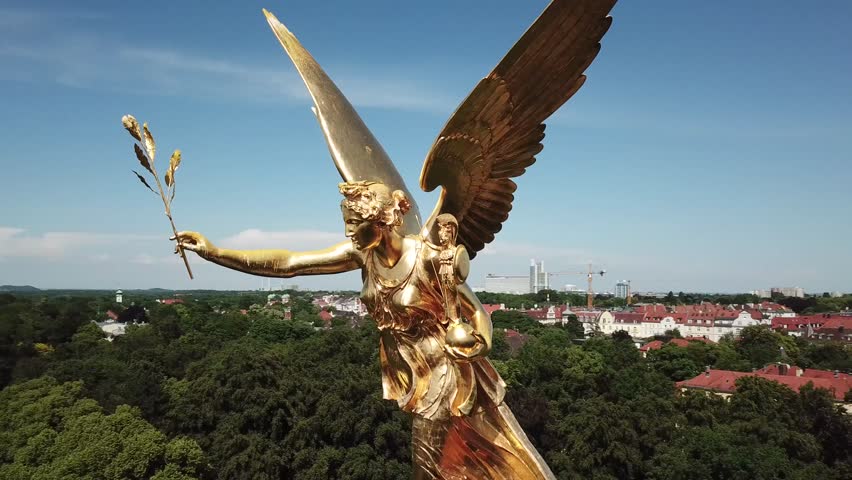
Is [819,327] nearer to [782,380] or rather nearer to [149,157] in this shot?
[782,380]

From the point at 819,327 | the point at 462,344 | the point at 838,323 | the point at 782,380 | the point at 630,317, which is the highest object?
the point at 462,344

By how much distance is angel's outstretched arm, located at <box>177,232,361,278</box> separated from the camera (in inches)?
232

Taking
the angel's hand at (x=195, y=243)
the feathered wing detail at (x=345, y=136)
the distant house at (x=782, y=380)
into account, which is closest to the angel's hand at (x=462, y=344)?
the feathered wing detail at (x=345, y=136)

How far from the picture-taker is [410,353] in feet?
19.6

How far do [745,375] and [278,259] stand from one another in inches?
1519

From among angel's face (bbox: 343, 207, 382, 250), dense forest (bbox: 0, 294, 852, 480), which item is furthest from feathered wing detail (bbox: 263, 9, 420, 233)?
dense forest (bbox: 0, 294, 852, 480)

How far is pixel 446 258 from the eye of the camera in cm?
564

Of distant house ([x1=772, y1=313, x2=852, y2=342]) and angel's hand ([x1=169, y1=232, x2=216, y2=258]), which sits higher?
angel's hand ([x1=169, y1=232, x2=216, y2=258])

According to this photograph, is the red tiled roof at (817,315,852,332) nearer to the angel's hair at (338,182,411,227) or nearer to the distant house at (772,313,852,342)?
the distant house at (772,313,852,342)

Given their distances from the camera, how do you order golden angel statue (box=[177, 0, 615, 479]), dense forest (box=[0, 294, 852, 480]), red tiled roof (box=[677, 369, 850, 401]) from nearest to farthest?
golden angel statue (box=[177, 0, 615, 479]), dense forest (box=[0, 294, 852, 480]), red tiled roof (box=[677, 369, 850, 401])

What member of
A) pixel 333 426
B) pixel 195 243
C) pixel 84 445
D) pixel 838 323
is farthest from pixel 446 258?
pixel 838 323

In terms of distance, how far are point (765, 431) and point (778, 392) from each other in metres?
7.79

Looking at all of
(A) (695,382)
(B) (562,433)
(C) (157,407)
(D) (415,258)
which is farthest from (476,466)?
(A) (695,382)

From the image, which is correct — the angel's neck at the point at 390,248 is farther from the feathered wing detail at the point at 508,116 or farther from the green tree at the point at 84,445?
the green tree at the point at 84,445
